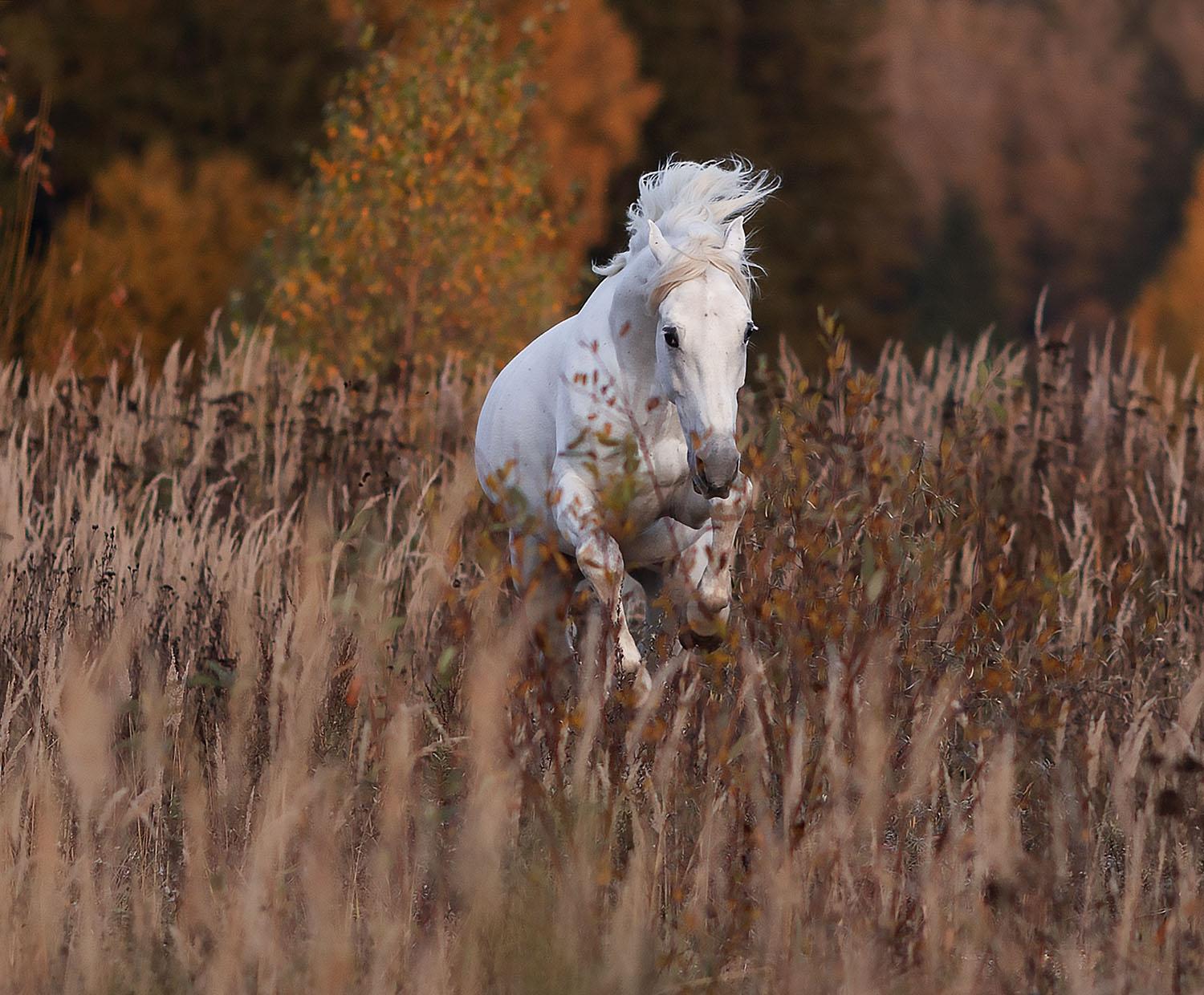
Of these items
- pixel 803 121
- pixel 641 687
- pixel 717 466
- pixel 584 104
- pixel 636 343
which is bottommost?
pixel 641 687

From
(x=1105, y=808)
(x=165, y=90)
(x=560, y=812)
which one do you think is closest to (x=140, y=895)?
(x=560, y=812)

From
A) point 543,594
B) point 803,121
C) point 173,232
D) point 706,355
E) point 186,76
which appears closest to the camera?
point 706,355

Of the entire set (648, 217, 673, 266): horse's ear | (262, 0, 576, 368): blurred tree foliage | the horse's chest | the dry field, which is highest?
(262, 0, 576, 368): blurred tree foliage

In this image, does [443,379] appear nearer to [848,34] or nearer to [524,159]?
[524,159]

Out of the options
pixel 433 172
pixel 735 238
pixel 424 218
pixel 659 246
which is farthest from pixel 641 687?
pixel 433 172

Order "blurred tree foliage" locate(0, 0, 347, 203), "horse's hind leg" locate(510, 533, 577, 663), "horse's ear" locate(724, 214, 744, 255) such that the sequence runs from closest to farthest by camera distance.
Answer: "horse's hind leg" locate(510, 533, 577, 663) → "horse's ear" locate(724, 214, 744, 255) → "blurred tree foliage" locate(0, 0, 347, 203)

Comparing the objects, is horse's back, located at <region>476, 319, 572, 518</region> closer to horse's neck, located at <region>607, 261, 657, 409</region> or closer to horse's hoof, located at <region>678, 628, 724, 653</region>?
horse's neck, located at <region>607, 261, 657, 409</region>

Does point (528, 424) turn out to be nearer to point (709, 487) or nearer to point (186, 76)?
point (709, 487)

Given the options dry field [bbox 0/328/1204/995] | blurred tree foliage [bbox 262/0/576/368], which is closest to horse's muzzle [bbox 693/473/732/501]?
dry field [bbox 0/328/1204/995]

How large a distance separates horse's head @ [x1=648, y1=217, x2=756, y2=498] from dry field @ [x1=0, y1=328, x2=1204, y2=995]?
0.10 metres

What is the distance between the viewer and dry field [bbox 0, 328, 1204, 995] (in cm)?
286

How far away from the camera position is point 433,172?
11.4m

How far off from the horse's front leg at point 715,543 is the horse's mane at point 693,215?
519 millimetres

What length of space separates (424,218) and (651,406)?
7.63m
